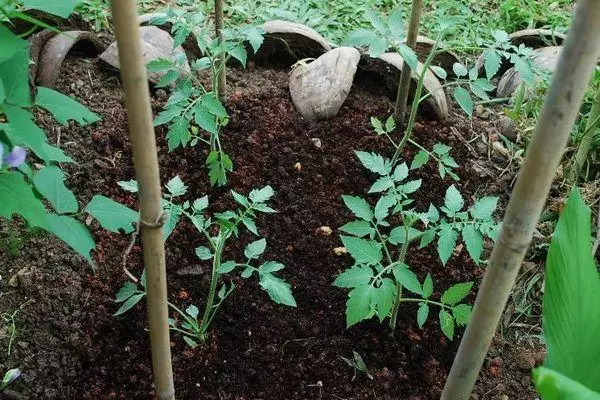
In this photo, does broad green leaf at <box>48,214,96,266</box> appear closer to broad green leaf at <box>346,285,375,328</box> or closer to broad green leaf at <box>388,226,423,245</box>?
broad green leaf at <box>346,285,375,328</box>

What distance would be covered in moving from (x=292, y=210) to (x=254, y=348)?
0.41m

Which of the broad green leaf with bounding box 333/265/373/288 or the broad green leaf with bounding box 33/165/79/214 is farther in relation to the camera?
the broad green leaf with bounding box 333/265/373/288

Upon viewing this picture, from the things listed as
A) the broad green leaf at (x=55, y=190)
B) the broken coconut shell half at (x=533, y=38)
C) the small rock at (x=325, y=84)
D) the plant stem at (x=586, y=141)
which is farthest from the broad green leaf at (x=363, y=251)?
the broken coconut shell half at (x=533, y=38)

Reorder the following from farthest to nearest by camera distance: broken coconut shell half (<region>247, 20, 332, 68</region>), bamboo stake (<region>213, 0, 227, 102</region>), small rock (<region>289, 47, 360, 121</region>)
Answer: broken coconut shell half (<region>247, 20, 332, 68</region>), small rock (<region>289, 47, 360, 121</region>), bamboo stake (<region>213, 0, 227, 102</region>)

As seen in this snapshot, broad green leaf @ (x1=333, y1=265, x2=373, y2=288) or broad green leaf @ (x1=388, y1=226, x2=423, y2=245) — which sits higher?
broad green leaf @ (x1=388, y1=226, x2=423, y2=245)

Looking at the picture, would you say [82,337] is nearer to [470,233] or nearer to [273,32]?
[470,233]

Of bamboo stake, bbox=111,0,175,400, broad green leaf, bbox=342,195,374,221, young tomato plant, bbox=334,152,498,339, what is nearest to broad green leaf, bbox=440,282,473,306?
young tomato plant, bbox=334,152,498,339

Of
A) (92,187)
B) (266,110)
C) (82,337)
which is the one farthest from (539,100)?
(82,337)

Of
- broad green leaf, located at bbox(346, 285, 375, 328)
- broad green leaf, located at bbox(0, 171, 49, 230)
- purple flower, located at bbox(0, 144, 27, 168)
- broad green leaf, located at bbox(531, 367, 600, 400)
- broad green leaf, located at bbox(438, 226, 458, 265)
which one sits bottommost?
broad green leaf, located at bbox(346, 285, 375, 328)

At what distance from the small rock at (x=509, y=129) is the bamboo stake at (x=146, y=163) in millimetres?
1355

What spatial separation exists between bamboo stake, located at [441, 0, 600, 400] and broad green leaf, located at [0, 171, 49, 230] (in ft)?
2.00

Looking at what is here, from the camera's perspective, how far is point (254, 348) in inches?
59.6

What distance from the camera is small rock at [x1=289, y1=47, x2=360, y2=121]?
79.0 inches

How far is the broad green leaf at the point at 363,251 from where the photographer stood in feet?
4.36
